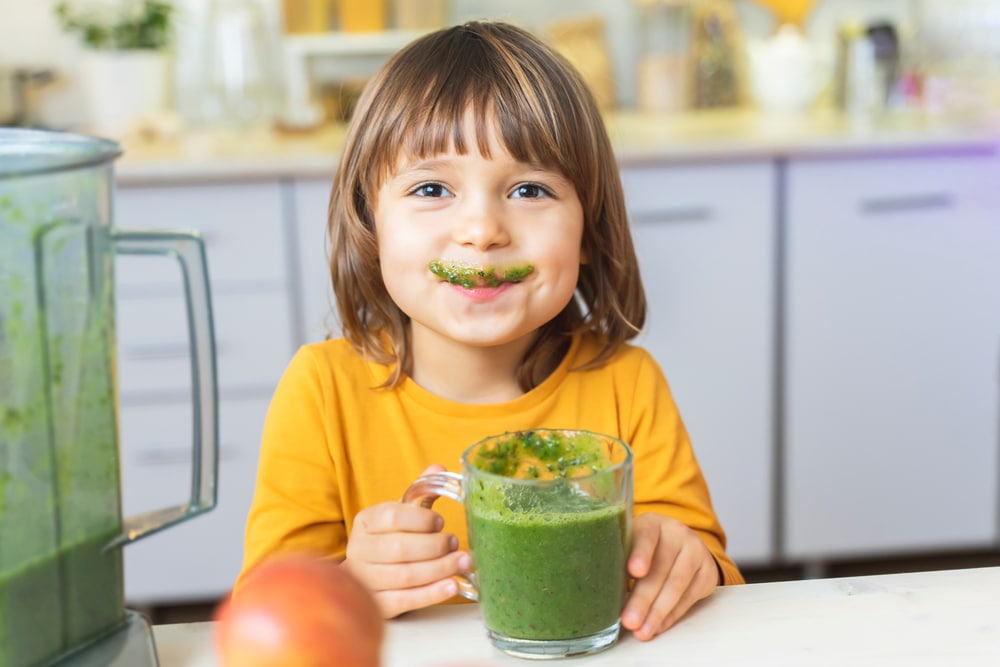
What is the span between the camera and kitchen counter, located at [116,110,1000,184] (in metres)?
2.00

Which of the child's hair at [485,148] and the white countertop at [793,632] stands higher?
the child's hair at [485,148]

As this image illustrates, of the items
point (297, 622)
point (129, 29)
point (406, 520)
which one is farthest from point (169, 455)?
point (297, 622)

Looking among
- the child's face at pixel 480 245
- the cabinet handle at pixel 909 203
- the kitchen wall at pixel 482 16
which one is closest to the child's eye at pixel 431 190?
the child's face at pixel 480 245

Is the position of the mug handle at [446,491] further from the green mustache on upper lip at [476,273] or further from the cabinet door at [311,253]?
the cabinet door at [311,253]

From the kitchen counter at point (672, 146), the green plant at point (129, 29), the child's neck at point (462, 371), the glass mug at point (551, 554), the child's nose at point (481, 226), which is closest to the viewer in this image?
the glass mug at point (551, 554)

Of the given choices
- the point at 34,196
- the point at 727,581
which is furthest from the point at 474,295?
the point at 34,196

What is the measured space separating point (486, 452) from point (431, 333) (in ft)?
1.19

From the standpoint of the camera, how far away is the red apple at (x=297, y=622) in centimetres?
34

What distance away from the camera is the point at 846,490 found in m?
2.24

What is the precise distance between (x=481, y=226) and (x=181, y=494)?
1.47m

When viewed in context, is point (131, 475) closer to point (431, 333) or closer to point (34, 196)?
point (431, 333)

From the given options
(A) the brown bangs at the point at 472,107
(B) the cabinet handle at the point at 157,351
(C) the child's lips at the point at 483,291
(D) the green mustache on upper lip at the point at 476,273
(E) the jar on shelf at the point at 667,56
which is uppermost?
(E) the jar on shelf at the point at 667,56

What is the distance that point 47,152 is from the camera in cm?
55

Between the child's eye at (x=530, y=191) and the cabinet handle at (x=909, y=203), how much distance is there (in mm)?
1364
